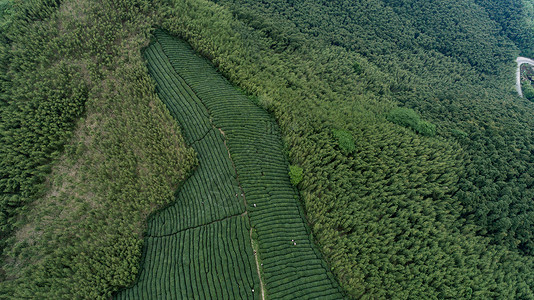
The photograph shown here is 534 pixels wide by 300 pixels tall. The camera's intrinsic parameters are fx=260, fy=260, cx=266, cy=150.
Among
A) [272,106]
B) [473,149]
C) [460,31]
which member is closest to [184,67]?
[272,106]

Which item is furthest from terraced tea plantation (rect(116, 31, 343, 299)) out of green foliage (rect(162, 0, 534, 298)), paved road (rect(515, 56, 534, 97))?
paved road (rect(515, 56, 534, 97))

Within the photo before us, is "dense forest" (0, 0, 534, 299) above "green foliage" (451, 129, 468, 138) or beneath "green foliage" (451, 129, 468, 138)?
beneath

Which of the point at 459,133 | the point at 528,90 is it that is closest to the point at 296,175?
the point at 459,133

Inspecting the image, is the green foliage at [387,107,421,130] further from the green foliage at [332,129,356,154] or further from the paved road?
the paved road

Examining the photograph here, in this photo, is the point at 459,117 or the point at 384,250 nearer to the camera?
the point at 384,250

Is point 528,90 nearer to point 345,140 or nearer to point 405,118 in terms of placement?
point 405,118

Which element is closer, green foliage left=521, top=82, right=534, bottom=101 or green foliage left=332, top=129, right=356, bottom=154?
green foliage left=332, top=129, right=356, bottom=154

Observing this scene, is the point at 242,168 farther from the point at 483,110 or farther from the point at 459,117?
the point at 483,110
